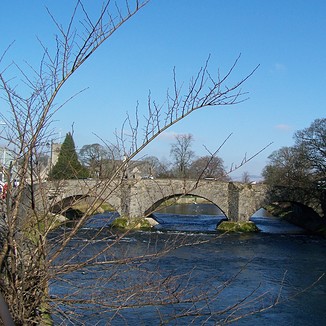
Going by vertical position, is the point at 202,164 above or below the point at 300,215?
above

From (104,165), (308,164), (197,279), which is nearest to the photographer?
(104,165)

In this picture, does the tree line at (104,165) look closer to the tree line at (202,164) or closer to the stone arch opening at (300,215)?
the tree line at (202,164)

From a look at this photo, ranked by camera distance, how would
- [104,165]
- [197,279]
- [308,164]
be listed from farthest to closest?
[308,164] → [197,279] → [104,165]

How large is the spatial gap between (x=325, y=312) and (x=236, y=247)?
848 centimetres

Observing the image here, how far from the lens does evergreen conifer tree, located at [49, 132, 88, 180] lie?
10.9 ft

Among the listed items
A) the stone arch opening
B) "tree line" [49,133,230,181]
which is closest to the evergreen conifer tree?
"tree line" [49,133,230,181]

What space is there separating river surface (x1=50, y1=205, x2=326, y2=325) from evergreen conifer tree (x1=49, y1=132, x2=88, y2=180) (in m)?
0.37

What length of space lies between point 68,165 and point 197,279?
8748 millimetres

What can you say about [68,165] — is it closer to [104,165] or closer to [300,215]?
[104,165]

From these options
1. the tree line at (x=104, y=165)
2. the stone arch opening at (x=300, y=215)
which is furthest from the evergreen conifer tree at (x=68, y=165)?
the stone arch opening at (x=300, y=215)

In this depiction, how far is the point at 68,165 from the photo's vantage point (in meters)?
3.36

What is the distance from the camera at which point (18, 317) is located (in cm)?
242

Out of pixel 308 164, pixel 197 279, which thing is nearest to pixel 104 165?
pixel 197 279

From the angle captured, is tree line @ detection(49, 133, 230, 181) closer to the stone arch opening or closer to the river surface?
the river surface
